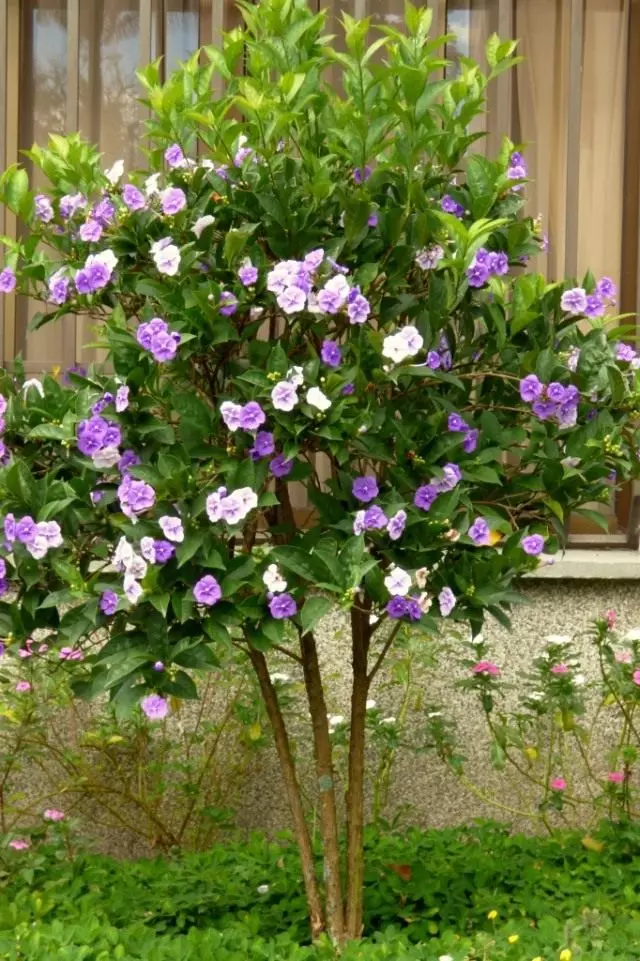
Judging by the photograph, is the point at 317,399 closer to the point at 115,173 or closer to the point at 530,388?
the point at 530,388

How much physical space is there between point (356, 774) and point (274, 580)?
751 mm

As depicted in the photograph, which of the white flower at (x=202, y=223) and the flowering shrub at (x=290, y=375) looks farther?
the white flower at (x=202, y=223)

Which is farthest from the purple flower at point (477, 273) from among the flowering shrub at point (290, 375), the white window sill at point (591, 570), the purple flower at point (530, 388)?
the white window sill at point (591, 570)

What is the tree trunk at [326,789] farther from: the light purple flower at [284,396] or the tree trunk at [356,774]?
the light purple flower at [284,396]

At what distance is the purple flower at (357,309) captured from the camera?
2594mm

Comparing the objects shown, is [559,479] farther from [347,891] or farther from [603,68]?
[603,68]

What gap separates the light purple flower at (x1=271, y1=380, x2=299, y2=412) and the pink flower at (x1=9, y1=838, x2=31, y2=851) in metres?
1.79

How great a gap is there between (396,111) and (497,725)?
2.19m

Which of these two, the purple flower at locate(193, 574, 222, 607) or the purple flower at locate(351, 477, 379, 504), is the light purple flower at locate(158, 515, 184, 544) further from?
the purple flower at locate(351, 477, 379, 504)

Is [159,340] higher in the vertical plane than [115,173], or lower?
lower

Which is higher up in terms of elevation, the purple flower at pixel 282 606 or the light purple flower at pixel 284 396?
the light purple flower at pixel 284 396

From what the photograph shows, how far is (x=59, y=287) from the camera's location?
2775 mm

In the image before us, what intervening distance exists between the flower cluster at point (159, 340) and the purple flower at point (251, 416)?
18cm

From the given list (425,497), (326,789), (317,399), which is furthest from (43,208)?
(326,789)
